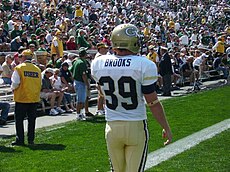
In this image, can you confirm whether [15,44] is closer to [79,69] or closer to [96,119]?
[79,69]

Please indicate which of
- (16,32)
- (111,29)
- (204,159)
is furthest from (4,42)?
(204,159)

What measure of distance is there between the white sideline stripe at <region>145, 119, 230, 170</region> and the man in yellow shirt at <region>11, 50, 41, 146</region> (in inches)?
90.9

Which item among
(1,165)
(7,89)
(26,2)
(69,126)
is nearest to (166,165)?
(1,165)

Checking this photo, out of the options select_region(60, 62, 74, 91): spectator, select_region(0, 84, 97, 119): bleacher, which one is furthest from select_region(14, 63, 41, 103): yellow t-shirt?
select_region(60, 62, 74, 91): spectator

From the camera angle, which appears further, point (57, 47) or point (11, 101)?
point (57, 47)

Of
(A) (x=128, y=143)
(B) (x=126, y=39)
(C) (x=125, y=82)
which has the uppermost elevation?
(B) (x=126, y=39)

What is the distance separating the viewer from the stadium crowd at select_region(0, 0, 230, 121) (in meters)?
19.2

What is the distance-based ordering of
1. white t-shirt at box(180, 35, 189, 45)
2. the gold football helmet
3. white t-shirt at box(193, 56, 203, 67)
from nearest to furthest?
the gold football helmet < white t-shirt at box(193, 56, 203, 67) < white t-shirt at box(180, 35, 189, 45)

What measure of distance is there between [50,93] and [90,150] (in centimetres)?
539

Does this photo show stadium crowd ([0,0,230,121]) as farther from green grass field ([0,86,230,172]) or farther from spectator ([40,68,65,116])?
green grass field ([0,86,230,172])

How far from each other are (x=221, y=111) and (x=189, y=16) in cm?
2805

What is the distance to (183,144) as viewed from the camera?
10500mm

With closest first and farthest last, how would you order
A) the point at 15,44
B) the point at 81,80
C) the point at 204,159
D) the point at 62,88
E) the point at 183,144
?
the point at 204,159 → the point at 183,144 → the point at 81,80 → the point at 62,88 → the point at 15,44

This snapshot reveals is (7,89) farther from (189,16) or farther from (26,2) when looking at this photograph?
(189,16)
